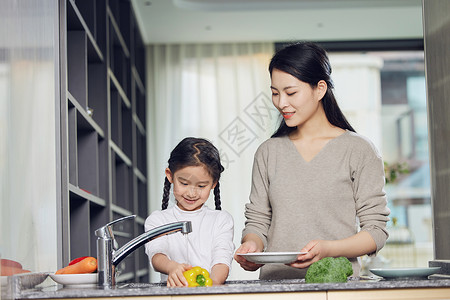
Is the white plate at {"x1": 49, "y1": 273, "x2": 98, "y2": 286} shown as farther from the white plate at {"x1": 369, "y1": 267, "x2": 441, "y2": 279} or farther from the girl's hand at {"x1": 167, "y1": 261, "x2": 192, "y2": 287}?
the white plate at {"x1": 369, "y1": 267, "x2": 441, "y2": 279}

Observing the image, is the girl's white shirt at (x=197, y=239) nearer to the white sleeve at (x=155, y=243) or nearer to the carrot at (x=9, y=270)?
the white sleeve at (x=155, y=243)

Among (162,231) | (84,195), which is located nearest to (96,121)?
(84,195)

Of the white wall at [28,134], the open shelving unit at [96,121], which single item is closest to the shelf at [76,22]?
the open shelving unit at [96,121]

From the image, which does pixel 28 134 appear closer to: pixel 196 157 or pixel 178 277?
pixel 196 157

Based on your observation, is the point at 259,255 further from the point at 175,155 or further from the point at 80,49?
the point at 80,49

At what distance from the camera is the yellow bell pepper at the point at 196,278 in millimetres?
1516

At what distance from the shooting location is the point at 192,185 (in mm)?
1811

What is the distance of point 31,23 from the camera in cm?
188

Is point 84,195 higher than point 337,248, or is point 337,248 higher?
point 84,195

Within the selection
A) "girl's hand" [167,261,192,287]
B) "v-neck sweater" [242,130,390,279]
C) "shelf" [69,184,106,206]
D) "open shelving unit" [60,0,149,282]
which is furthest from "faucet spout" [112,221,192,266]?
"shelf" [69,184,106,206]

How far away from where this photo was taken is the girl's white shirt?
182cm

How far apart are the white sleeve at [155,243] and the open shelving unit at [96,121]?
0.57 meters

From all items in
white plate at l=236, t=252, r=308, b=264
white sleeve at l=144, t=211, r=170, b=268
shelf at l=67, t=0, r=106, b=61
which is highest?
shelf at l=67, t=0, r=106, b=61

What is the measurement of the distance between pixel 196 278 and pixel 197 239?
0.32 meters
